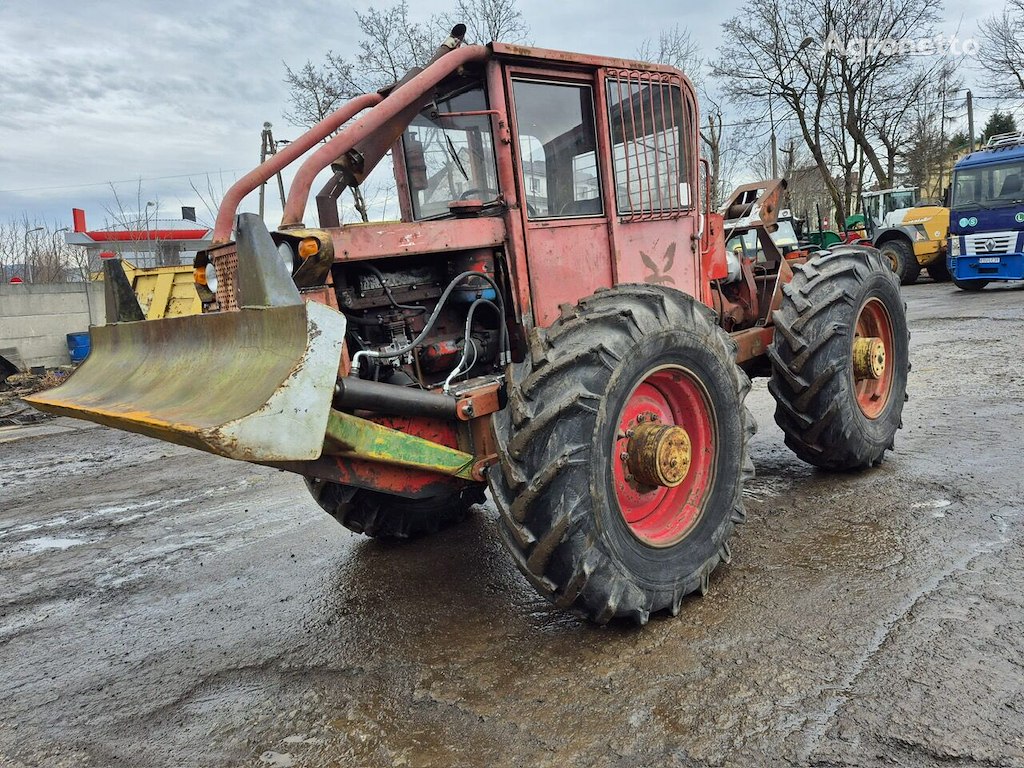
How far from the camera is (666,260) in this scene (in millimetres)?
4035

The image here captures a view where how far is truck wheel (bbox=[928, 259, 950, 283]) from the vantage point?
1944 centimetres

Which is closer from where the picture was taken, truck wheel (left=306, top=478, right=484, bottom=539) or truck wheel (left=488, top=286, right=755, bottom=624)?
truck wheel (left=488, top=286, right=755, bottom=624)

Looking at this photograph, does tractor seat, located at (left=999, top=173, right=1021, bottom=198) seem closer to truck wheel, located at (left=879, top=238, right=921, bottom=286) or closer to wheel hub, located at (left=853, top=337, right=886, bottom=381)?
truck wheel, located at (left=879, top=238, right=921, bottom=286)

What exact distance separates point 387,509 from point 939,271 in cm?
2001

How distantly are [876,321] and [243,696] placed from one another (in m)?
4.36

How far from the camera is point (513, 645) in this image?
297 cm

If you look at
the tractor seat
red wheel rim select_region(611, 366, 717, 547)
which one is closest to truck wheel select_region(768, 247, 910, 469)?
red wheel rim select_region(611, 366, 717, 547)

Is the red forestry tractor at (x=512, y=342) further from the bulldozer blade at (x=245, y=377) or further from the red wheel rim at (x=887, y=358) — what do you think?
the red wheel rim at (x=887, y=358)

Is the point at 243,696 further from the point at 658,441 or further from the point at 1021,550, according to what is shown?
the point at 1021,550

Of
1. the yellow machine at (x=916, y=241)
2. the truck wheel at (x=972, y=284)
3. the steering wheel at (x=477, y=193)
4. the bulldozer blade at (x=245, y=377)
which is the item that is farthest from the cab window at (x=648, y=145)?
the yellow machine at (x=916, y=241)

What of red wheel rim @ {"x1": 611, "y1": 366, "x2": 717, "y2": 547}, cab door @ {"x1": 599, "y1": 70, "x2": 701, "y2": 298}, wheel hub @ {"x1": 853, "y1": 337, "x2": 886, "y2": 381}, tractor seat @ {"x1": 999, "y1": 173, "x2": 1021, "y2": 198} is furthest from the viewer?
tractor seat @ {"x1": 999, "y1": 173, "x2": 1021, "y2": 198}

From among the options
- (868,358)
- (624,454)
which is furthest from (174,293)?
(868,358)

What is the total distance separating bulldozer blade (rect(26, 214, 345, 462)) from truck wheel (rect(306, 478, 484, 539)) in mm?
978

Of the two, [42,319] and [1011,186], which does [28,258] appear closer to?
[42,319]
